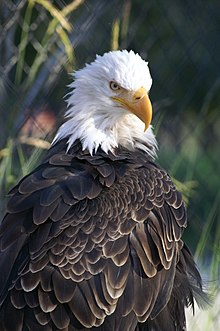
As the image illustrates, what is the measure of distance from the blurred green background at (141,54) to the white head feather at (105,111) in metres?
0.29

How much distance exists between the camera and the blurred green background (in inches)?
213

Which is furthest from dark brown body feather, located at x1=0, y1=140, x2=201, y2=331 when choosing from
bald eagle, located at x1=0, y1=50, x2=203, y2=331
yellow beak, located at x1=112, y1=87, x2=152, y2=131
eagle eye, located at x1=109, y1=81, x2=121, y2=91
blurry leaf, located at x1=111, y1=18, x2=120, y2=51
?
blurry leaf, located at x1=111, y1=18, x2=120, y2=51

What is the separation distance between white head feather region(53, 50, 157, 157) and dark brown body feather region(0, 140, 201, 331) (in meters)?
0.20

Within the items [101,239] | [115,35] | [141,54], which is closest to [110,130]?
[115,35]

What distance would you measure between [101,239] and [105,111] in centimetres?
76

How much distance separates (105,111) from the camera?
509 centimetres

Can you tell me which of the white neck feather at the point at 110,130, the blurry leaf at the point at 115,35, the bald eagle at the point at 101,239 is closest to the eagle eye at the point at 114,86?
the bald eagle at the point at 101,239

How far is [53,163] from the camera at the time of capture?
15.7ft

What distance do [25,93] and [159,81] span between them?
96cm

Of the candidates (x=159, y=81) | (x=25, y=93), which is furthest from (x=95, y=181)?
(x=159, y=81)

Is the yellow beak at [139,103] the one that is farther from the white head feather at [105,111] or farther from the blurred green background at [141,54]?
the blurred green background at [141,54]

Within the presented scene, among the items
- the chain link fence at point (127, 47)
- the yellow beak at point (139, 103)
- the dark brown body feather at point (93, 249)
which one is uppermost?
the chain link fence at point (127, 47)

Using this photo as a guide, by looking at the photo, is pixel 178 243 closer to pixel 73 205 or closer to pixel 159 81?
pixel 73 205

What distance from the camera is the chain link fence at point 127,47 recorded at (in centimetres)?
539
